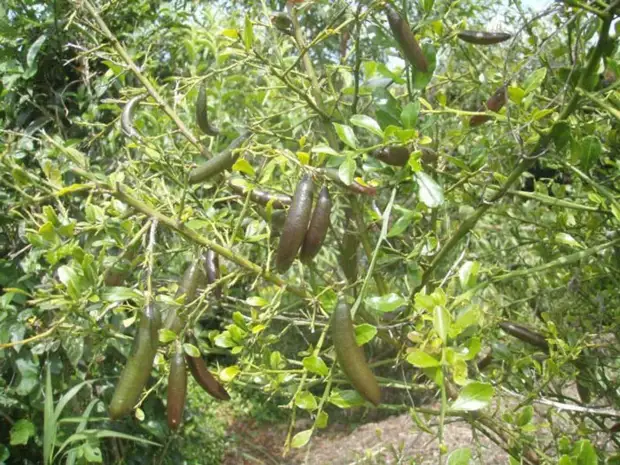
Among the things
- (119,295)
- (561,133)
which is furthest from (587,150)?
(119,295)

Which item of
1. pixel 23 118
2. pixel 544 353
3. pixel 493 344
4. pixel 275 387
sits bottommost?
pixel 544 353

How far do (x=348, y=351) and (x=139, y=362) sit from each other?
326 millimetres

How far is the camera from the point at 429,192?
1.05 m

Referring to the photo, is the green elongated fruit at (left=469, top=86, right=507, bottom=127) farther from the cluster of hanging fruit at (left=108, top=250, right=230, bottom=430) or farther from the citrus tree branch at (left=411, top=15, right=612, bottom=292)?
the cluster of hanging fruit at (left=108, top=250, right=230, bottom=430)

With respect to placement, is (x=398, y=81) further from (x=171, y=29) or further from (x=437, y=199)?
(x=171, y=29)

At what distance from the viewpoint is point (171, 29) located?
3068mm

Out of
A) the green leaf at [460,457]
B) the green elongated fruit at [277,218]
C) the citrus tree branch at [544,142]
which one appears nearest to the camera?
the green leaf at [460,457]

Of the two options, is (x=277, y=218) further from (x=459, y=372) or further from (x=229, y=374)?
(x=459, y=372)

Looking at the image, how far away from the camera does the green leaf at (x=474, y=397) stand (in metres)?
0.86

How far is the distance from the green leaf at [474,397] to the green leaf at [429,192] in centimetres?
30

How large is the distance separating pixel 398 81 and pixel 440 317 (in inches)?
18.2

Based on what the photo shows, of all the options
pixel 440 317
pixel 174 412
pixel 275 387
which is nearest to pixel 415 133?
pixel 440 317

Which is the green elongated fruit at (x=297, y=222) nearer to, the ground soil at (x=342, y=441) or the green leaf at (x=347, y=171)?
the green leaf at (x=347, y=171)

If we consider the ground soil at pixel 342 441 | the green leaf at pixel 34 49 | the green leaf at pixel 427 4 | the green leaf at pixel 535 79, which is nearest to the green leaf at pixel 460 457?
the green leaf at pixel 535 79
